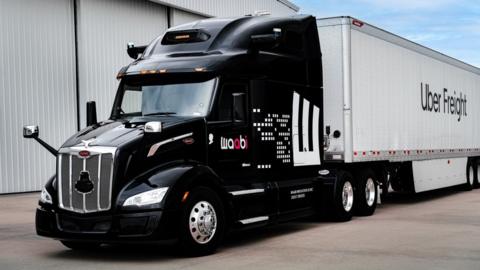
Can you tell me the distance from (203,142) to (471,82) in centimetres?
1558

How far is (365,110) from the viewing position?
14.8m

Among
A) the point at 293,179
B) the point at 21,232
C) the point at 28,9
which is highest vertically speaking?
the point at 28,9

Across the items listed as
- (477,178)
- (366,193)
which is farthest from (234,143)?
(477,178)

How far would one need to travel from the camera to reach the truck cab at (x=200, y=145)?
938cm

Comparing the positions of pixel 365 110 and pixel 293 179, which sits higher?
pixel 365 110

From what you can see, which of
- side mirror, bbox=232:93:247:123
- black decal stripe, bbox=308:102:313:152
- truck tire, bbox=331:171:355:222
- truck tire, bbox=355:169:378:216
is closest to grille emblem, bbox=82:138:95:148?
side mirror, bbox=232:93:247:123

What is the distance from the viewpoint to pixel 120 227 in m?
9.23

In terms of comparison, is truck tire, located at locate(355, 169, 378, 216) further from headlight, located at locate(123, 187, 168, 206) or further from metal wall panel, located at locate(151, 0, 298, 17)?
metal wall panel, located at locate(151, 0, 298, 17)

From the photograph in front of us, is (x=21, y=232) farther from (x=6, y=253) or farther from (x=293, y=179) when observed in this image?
(x=293, y=179)

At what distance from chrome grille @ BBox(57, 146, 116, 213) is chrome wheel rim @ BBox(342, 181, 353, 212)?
5971 millimetres

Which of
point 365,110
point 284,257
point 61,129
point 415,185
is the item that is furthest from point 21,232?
point 61,129

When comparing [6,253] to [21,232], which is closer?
[6,253]

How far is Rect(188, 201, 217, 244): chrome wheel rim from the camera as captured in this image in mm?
9625

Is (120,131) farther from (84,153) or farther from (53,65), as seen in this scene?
(53,65)
